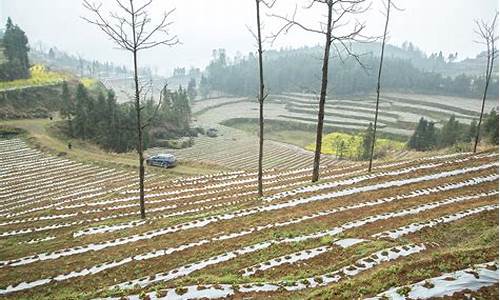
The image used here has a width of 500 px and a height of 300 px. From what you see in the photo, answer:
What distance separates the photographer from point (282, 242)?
12.8 metres

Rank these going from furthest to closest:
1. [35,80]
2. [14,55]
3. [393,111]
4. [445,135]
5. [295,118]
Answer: [393,111] < [295,118] < [14,55] < [35,80] < [445,135]

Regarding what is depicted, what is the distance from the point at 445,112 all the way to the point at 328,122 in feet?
136

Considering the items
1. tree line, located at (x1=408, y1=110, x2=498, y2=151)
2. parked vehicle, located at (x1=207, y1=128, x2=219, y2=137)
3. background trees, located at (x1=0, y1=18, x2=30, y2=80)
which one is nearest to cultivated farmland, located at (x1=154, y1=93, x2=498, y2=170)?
parked vehicle, located at (x1=207, y1=128, x2=219, y2=137)

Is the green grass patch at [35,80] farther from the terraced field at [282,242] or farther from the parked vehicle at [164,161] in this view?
the terraced field at [282,242]

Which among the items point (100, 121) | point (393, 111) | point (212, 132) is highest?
point (100, 121)

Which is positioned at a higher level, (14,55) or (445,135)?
(14,55)

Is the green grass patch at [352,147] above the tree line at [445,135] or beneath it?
beneath

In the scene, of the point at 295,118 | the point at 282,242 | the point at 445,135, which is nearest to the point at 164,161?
the point at 282,242

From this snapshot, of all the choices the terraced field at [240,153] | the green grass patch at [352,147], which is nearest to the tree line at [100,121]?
the terraced field at [240,153]

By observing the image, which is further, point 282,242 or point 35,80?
point 35,80

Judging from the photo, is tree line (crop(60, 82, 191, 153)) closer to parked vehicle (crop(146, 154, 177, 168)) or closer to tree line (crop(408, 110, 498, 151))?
parked vehicle (crop(146, 154, 177, 168))

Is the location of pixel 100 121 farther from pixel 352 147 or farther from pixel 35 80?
pixel 352 147

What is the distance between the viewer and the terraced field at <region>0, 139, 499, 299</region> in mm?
9109

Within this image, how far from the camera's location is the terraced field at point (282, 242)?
9.11 meters
